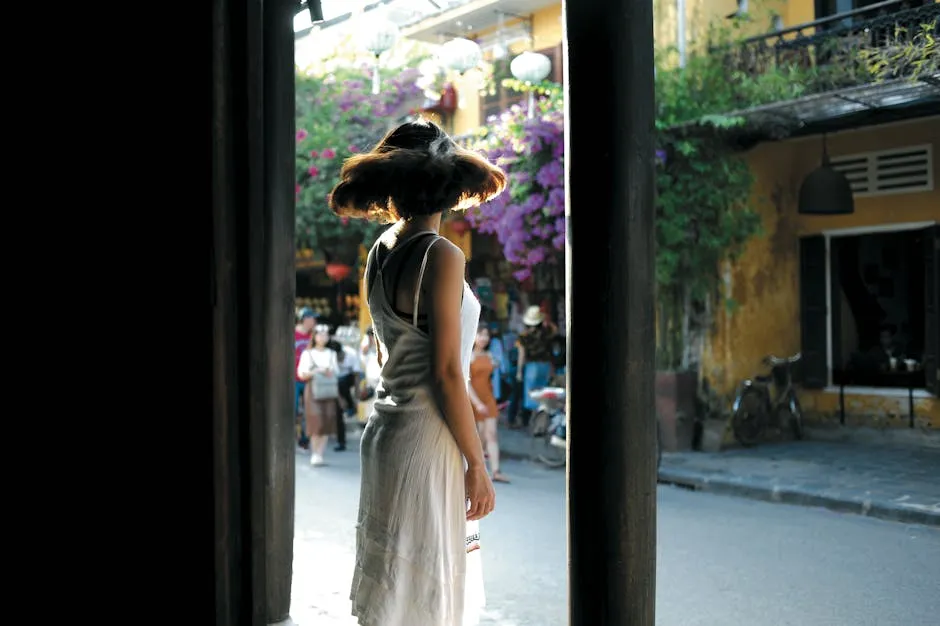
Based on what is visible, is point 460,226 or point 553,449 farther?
point 460,226

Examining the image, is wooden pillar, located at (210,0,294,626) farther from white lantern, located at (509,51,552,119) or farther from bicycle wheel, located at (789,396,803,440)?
bicycle wheel, located at (789,396,803,440)

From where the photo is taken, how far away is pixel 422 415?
3020 millimetres

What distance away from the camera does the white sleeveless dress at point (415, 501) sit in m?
3.00

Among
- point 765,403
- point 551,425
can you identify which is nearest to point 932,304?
point 765,403

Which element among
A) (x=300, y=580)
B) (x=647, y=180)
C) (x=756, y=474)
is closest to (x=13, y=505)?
(x=647, y=180)

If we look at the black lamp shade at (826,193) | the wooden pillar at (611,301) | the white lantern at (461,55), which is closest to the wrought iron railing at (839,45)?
the black lamp shade at (826,193)

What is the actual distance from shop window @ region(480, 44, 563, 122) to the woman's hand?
46.6 feet

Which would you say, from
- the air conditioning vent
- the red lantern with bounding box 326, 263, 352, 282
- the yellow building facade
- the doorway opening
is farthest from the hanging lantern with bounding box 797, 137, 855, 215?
the red lantern with bounding box 326, 263, 352, 282

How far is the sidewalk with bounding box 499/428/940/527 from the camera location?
365 inches

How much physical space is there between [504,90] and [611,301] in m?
17.3

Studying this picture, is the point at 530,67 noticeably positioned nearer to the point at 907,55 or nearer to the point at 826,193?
the point at 826,193

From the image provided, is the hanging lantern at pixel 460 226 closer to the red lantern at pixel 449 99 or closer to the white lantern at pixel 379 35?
the red lantern at pixel 449 99

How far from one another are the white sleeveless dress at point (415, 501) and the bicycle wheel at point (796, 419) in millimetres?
10917

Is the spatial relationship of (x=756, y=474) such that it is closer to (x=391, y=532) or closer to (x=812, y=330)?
(x=812, y=330)
